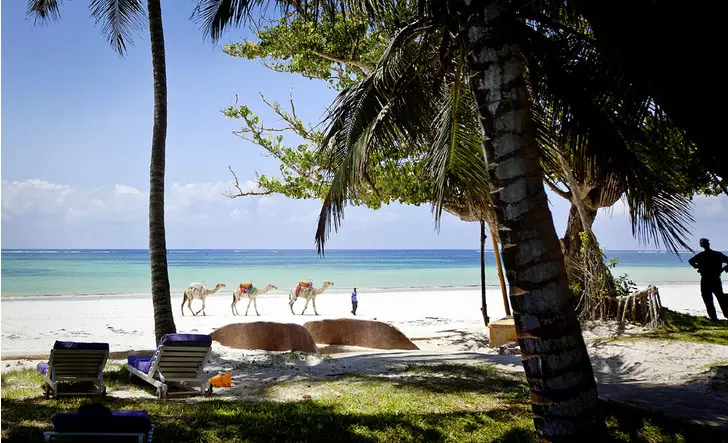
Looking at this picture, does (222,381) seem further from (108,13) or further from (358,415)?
(108,13)

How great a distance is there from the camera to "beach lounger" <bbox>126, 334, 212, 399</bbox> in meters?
7.12

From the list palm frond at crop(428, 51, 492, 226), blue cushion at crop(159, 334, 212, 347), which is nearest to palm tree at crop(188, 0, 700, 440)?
palm frond at crop(428, 51, 492, 226)

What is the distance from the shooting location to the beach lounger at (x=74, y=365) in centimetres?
677

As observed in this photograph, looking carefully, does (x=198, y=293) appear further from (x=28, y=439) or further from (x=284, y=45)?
(x=28, y=439)

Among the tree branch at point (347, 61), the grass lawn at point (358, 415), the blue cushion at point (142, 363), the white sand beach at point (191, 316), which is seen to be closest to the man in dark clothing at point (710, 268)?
the white sand beach at point (191, 316)

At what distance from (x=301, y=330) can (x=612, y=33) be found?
29.4ft

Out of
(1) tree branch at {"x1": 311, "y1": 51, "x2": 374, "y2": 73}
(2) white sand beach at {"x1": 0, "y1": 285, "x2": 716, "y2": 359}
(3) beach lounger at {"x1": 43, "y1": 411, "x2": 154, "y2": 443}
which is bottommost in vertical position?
(2) white sand beach at {"x1": 0, "y1": 285, "x2": 716, "y2": 359}

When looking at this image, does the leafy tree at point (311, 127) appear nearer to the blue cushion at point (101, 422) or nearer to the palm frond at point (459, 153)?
the palm frond at point (459, 153)

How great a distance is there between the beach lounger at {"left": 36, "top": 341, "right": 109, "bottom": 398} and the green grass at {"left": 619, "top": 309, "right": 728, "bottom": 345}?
368 inches

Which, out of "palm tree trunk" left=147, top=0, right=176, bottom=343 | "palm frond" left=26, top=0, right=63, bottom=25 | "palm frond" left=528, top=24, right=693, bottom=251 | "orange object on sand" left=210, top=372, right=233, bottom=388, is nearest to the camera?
"palm frond" left=528, top=24, right=693, bottom=251

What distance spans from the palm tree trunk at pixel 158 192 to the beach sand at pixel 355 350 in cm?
122

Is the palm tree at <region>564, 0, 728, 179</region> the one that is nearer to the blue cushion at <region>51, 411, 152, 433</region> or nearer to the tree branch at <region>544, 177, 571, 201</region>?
the blue cushion at <region>51, 411, 152, 433</region>

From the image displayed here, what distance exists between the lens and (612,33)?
3209mm

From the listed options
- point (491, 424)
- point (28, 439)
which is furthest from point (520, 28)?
point (28, 439)
